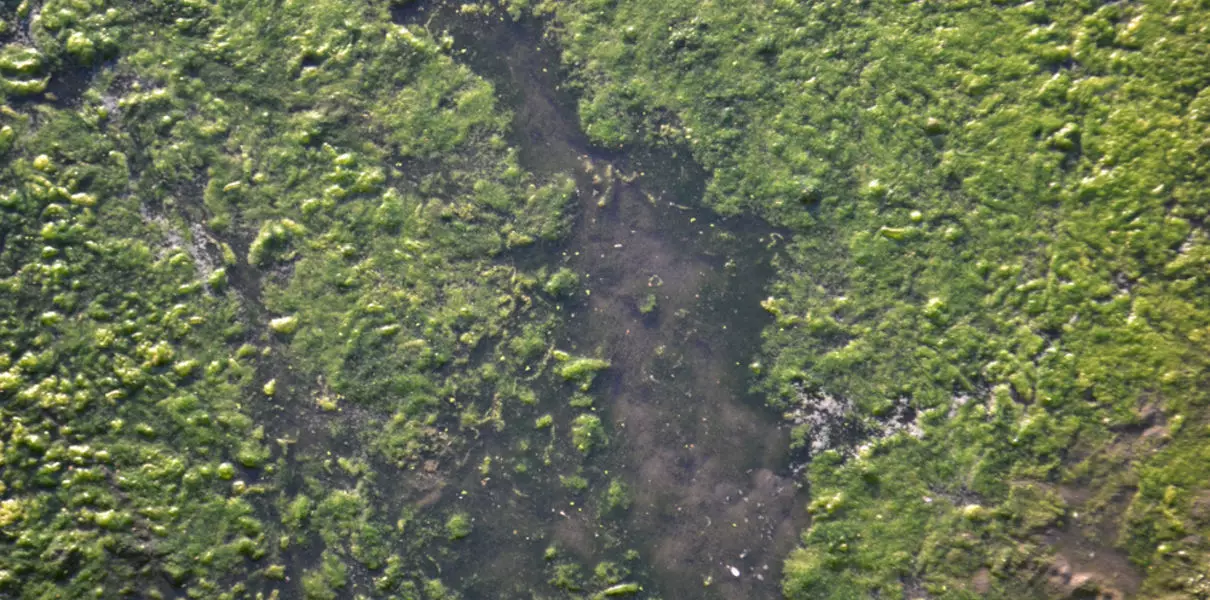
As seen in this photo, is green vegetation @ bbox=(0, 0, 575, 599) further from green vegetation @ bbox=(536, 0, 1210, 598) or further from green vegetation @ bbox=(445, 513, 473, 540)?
green vegetation @ bbox=(536, 0, 1210, 598)

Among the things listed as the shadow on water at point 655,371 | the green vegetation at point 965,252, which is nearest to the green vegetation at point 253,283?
the shadow on water at point 655,371

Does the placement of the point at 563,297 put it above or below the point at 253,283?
above

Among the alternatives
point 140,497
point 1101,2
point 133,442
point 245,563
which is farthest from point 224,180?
point 1101,2

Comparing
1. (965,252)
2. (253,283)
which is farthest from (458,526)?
(965,252)

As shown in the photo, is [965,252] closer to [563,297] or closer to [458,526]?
[563,297]

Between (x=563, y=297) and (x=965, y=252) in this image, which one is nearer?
(x=965, y=252)

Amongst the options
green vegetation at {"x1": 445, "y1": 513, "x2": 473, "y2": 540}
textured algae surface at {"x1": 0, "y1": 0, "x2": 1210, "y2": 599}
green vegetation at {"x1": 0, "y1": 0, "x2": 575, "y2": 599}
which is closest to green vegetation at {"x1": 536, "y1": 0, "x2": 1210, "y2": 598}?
textured algae surface at {"x1": 0, "y1": 0, "x2": 1210, "y2": 599}

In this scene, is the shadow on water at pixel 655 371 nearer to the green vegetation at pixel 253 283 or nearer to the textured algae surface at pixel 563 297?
the textured algae surface at pixel 563 297

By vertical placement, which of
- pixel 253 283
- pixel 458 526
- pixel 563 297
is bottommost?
pixel 458 526
